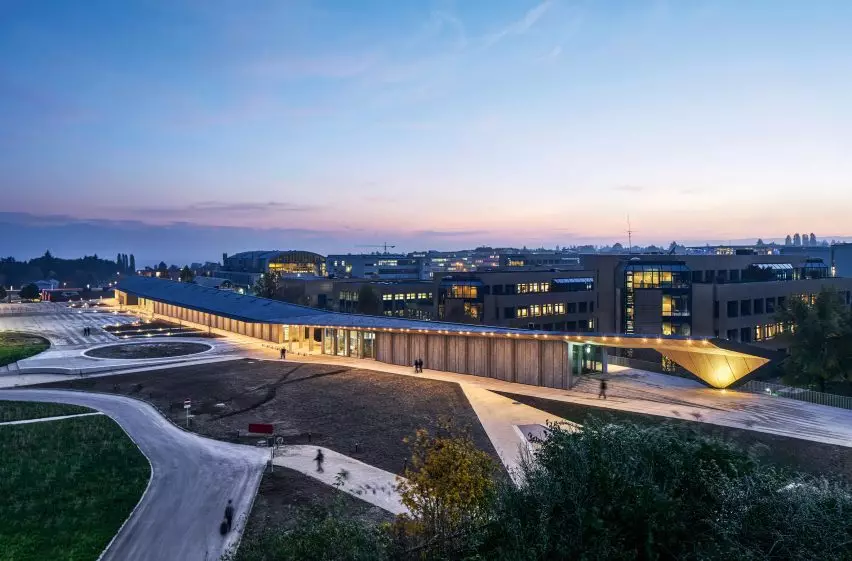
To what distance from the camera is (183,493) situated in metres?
24.0

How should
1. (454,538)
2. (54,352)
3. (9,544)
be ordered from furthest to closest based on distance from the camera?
(54,352) → (9,544) → (454,538)

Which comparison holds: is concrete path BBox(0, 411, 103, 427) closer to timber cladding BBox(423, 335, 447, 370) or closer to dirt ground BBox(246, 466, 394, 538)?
dirt ground BBox(246, 466, 394, 538)

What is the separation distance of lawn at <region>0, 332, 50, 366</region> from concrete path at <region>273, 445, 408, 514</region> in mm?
45705

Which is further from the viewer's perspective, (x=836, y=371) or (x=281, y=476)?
(x=836, y=371)

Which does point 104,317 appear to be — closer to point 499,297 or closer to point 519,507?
point 499,297

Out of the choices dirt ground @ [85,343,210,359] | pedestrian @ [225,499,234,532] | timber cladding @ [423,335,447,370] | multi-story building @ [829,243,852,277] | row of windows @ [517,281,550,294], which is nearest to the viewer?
pedestrian @ [225,499,234,532]

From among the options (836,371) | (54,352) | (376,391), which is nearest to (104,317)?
(54,352)

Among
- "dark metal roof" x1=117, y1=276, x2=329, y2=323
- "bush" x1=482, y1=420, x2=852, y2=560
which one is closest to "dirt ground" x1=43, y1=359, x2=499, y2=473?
"dark metal roof" x1=117, y1=276, x2=329, y2=323

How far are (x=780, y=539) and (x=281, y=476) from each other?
2131 cm

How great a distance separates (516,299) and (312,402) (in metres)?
56.6

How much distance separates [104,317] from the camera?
320 feet

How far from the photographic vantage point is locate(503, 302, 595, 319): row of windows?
90.3 meters

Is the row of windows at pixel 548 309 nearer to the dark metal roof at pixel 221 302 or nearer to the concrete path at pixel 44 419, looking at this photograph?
the dark metal roof at pixel 221 302

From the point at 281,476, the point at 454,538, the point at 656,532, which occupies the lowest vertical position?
the point at 281,476
